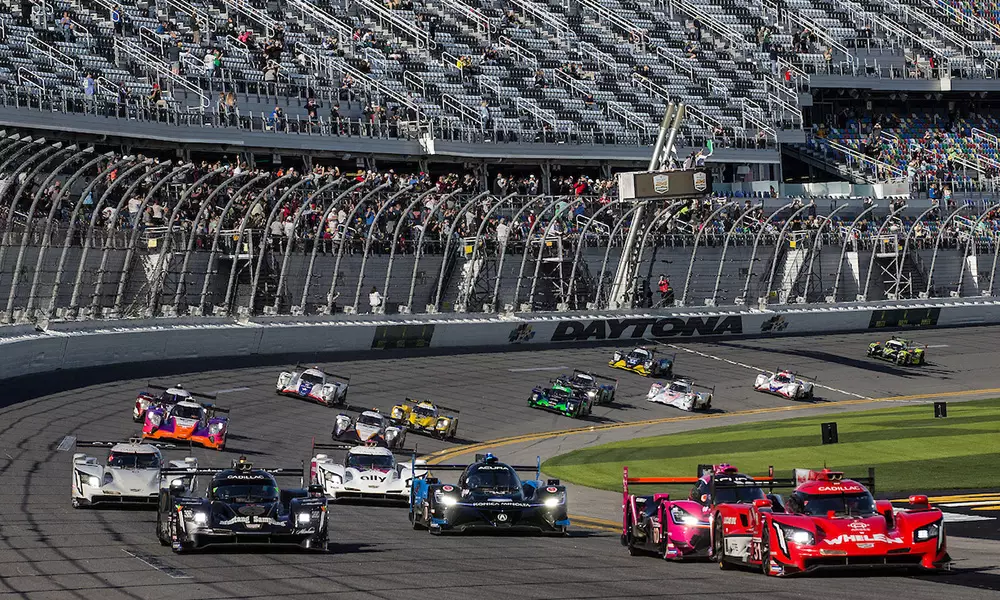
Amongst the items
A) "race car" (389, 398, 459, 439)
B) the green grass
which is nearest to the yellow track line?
"race car" (389, 398, 459, 439)

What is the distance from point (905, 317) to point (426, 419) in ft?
113

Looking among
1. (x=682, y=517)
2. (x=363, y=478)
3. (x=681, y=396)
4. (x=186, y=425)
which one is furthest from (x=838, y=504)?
(x=681, y=396)

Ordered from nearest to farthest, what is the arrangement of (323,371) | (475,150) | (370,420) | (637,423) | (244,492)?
(244,492), (370,420), (323,371), (637,423), (475,150)

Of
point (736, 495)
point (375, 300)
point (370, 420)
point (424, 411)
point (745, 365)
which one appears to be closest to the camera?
point (736, 495)

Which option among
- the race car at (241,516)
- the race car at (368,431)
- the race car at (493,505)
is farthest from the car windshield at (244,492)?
the race car at (368,431)

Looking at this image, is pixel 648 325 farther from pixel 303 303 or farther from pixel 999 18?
pixel 999 18

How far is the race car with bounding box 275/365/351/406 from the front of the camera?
45.3m

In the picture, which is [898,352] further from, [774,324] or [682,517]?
[682,517]

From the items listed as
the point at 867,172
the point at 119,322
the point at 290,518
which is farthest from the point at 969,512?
the point at 867,172

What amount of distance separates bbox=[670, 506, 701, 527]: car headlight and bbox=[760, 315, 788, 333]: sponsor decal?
45823 mm

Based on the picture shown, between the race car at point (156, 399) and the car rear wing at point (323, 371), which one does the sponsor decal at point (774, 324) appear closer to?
the car rear wing at point (323, 371)

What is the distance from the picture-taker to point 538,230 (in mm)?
63812

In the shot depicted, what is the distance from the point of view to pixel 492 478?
81.0 feet

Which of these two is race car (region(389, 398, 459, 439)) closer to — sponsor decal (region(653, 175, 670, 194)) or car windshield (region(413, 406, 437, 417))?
car windshield (region(413, 406, 437, 417))
